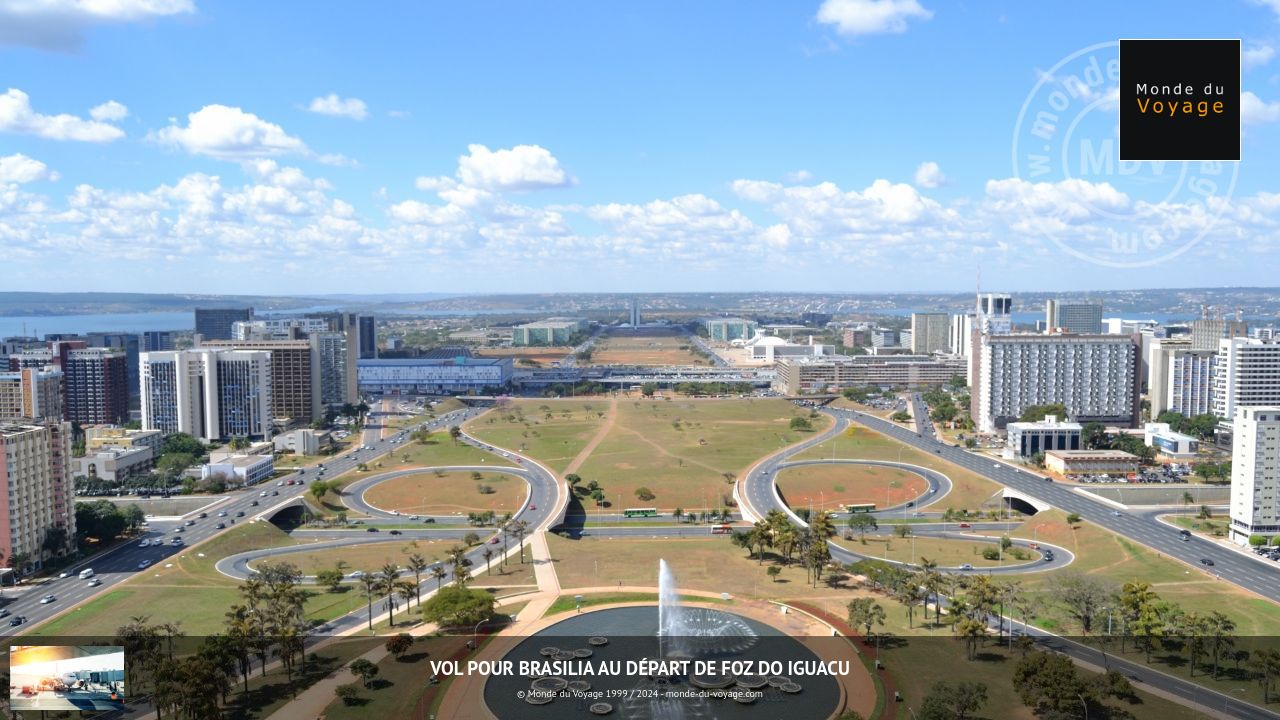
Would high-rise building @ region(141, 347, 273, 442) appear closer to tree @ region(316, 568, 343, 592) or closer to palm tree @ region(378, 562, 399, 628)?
tree @ region(316, 568, 343, 592)

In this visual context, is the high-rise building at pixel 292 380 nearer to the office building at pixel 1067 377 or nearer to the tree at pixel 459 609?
the tree at pixel 459 609

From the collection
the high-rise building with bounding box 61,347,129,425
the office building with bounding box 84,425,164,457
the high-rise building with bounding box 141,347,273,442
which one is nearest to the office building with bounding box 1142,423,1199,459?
→ the high-rise building with bounding box 141,347,273,442

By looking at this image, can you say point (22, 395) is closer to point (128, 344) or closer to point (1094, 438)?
point (128, 344)

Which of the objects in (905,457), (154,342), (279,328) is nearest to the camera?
(905,457)

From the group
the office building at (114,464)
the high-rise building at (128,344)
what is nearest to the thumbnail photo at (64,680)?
the office building at (114,464)

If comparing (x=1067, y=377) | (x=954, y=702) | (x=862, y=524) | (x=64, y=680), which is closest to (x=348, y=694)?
(x=64, y=680)

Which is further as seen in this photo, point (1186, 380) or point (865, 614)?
A: point (1186, 380)
